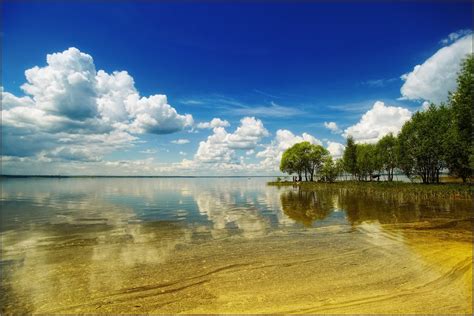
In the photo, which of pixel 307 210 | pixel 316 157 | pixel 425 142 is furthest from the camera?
pixel 316 157

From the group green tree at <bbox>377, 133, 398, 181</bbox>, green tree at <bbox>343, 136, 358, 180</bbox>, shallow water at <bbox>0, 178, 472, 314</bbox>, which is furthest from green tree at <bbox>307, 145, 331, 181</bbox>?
shallow water at <bbox>0, 178, 472, 314</bbox>

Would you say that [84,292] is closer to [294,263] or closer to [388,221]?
[294,263]

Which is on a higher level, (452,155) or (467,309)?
(452,155)

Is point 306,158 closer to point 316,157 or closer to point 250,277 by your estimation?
point 316,157

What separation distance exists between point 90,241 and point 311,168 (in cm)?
9244

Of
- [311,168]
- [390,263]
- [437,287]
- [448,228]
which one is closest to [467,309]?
[437,287]

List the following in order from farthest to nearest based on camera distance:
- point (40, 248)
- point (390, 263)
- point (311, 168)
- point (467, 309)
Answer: point (311, 168) < point (40, 248) < point (390, 263) < point (467, 309)

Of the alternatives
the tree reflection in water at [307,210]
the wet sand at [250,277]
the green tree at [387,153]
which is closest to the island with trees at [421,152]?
the green tree at [387,153]

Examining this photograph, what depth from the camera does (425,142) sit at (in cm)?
5453

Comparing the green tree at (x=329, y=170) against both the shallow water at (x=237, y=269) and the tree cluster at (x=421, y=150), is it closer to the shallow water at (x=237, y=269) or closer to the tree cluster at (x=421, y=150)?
the tree cluster at (x=421, y=150)

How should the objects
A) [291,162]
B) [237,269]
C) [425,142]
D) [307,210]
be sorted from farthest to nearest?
[291,162]
[425,142]
[307,210]
[237,269]

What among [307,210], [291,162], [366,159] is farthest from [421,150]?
[291,162]

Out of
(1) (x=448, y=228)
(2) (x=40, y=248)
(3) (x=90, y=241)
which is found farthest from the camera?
(1) (x=448, y=228)

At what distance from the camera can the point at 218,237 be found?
49.9 ft
